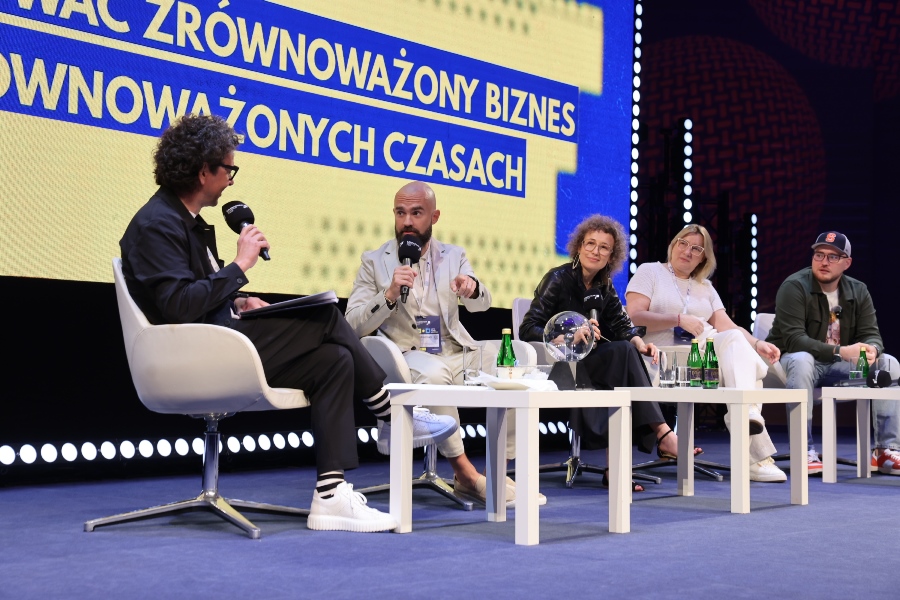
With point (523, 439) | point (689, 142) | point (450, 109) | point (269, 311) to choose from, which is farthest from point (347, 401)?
point (689, 142)

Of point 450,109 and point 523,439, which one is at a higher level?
point 450,109

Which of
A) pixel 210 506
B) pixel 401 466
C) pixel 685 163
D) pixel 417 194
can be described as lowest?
pixel 210 506

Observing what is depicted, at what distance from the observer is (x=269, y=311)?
9.74 ft

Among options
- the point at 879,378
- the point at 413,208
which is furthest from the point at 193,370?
the point at 879,378

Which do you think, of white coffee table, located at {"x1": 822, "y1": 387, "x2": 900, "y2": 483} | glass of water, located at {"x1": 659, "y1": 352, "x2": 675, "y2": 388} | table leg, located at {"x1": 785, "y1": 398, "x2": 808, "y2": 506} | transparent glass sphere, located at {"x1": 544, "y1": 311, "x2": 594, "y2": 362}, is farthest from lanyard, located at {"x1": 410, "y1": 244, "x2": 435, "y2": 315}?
white coffee table, located at {"x1": 822, "y1": 387, "x2": 900, "y2": 483}

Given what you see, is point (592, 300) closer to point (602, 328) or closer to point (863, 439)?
point (602, 328)

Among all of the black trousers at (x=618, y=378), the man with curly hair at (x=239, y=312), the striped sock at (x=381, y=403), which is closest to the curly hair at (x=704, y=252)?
the black trousers at (x=618, y=378)

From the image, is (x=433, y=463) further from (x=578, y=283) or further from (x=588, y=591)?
(x=588, y=591)

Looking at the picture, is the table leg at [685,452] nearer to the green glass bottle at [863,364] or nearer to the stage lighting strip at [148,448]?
the green glass bottle at [863,364]

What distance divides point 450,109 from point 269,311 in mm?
2611

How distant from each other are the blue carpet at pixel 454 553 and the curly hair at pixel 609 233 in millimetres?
981

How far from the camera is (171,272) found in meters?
2.84

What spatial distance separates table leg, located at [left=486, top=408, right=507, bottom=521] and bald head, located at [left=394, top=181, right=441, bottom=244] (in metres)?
0.78

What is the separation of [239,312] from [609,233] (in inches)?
68.1
